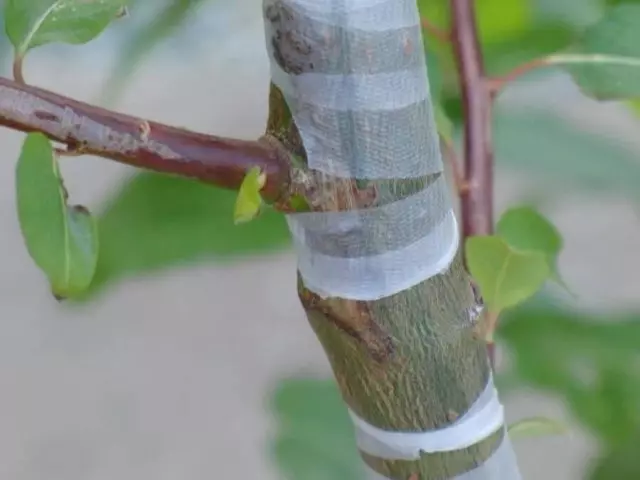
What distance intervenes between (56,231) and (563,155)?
0.37m

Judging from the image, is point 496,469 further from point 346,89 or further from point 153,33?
point 153,33

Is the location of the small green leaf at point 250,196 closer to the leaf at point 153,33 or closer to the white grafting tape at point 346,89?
the white grafting tape at point 346,89

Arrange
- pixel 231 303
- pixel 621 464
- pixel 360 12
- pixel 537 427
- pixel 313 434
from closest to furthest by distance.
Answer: pixel 360 12 < pixel 537 427 < pixel 621 464 < pixel 313 434 < pixel 231 303

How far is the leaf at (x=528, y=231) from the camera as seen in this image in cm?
36

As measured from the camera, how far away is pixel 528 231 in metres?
0.37

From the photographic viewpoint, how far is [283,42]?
0.20m

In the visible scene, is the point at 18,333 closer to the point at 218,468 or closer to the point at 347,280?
the point at 218,468

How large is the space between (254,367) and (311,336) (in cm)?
9

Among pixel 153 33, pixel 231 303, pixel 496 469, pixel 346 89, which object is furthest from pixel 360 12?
pixel 231 303

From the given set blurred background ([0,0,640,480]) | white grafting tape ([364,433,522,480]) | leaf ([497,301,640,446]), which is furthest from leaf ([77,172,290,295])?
white grafting tape ([364,433,522,480])

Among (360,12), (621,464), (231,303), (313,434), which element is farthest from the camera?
(231,303)

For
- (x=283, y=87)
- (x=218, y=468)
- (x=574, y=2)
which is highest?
(x=283, y=87)

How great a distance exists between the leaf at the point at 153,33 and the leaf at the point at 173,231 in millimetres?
58

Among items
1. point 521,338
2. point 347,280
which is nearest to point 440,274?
point 347,280
